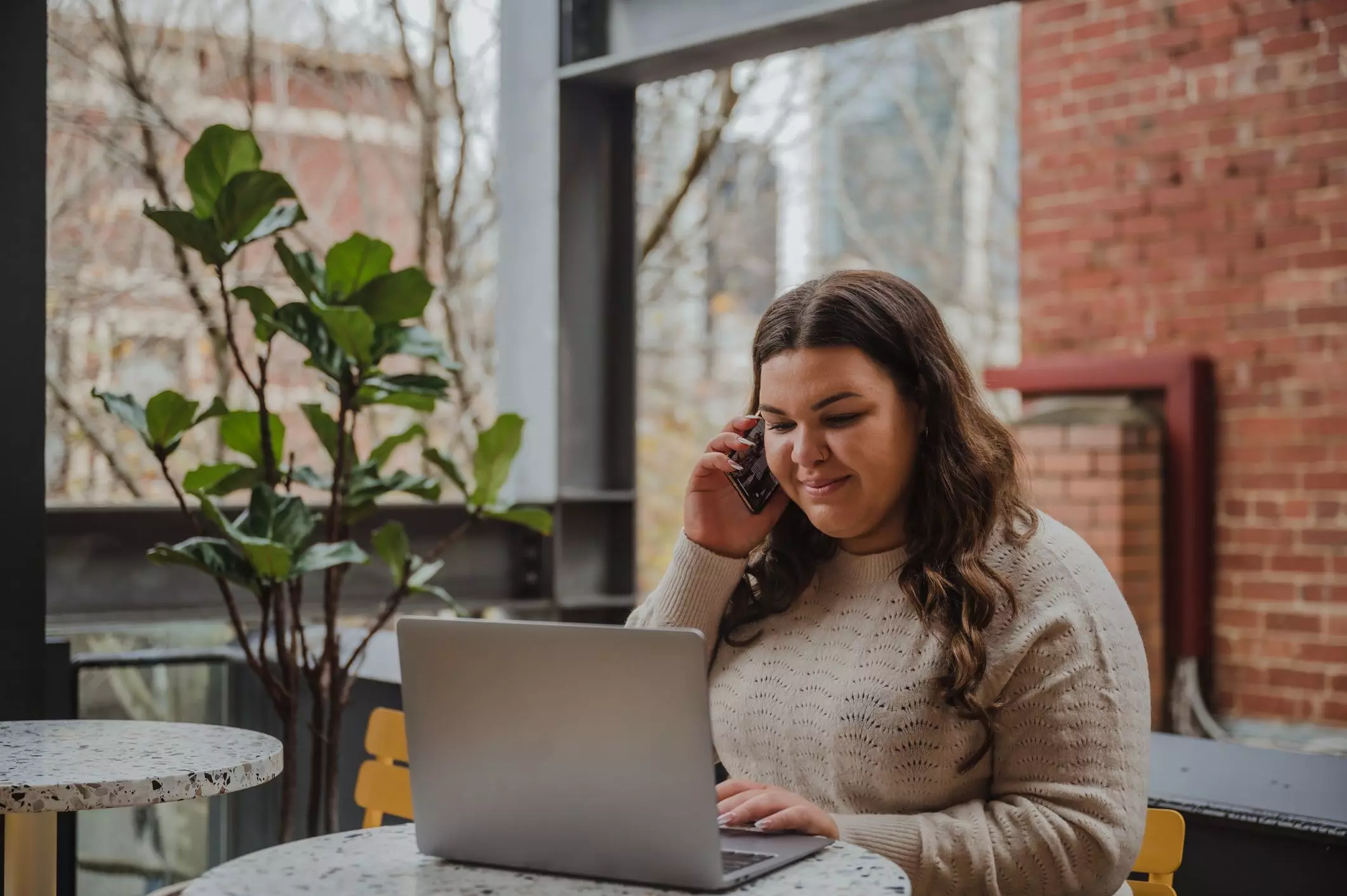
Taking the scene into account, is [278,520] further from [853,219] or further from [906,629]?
[853,219]

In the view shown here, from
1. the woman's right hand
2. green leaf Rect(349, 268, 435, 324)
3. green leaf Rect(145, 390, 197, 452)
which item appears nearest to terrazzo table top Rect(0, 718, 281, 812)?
green leaf Rect(145, 390, 197, 452)

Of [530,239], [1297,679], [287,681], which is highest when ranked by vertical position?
[530,239]

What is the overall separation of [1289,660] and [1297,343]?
1.01 meters

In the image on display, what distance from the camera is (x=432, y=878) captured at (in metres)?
1.41

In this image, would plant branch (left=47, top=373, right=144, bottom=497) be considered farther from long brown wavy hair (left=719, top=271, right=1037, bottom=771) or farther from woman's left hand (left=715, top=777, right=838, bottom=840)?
woman's left hand (left=715, top=777, right=838, bottom=840)

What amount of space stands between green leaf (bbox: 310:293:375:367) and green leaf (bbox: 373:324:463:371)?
0.13 ft

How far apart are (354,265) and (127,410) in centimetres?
48

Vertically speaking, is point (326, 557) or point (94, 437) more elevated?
point (94, 437)

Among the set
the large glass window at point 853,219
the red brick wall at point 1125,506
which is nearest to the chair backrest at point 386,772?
the red brick wall at point 1125,506

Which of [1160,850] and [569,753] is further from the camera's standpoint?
[1160,850]

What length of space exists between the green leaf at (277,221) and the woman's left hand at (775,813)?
1.52m

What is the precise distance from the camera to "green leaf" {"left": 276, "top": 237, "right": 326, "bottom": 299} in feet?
8.77

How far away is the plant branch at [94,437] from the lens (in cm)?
480

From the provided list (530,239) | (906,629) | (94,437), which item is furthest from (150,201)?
(906,629)
